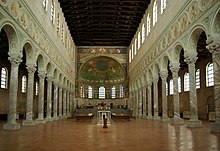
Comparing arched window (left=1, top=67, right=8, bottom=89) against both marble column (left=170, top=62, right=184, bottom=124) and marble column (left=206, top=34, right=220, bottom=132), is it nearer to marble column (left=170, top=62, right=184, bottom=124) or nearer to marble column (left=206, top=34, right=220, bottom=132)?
marble column (left=170, top=62, right=184, bottom=124)

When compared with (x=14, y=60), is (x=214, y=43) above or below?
above

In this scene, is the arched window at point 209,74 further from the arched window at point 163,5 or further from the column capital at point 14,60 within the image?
the column capital at point 14,60

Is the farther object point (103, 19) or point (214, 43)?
point (103, 19)

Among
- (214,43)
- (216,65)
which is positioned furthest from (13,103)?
(214,43)

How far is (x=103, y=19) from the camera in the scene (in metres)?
36.3

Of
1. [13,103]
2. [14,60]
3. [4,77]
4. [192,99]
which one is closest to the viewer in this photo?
[13,103]

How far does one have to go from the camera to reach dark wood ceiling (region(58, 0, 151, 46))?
101ft

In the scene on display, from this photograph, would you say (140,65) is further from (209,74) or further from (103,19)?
(209,74)

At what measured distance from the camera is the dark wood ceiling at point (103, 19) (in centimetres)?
3089

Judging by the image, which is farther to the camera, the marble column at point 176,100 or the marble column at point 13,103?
the marble column at point 176,100

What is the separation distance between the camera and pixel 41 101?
73.8 ft

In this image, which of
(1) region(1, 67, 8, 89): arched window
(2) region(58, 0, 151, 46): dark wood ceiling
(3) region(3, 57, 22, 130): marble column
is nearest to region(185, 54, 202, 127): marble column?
(3) region(3, 57, 22, 130): marble column

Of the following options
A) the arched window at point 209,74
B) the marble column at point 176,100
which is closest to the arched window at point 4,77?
the marble column at point 176,100

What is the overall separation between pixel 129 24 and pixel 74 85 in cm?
1759
